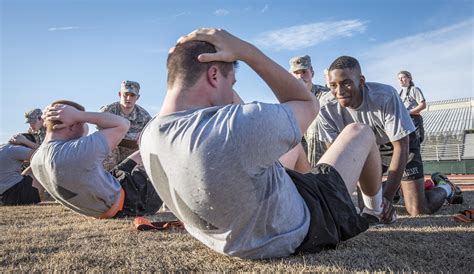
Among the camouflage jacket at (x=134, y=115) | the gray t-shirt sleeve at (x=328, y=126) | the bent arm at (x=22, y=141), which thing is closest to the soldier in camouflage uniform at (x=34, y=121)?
the bent arm at (x=22, y=141)

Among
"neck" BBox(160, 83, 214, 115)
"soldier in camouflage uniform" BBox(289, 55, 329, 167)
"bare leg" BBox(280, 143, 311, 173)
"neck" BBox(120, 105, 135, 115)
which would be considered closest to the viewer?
"neck" BBox(160, 83, 214, 115)

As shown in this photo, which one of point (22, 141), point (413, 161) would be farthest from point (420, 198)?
point (22, 141)

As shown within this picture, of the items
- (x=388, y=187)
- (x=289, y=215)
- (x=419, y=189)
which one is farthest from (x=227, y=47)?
(x=419, y=189)

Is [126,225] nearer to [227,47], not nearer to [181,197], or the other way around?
[181,197]

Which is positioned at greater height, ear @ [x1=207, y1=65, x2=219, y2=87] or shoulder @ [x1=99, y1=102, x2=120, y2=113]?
ear @ [x1=207, y1=65, x2=219, y2=87]

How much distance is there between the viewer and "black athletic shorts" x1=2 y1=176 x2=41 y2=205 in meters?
5.25

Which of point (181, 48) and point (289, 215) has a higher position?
point (181, 48)

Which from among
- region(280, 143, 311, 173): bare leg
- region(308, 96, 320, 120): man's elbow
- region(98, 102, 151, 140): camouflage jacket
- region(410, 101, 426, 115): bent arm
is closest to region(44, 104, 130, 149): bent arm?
region(280, 143, 311, 173): bare leg

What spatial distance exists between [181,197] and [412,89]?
6270 mm

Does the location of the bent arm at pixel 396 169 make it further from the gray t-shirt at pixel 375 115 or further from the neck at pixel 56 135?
the neck at pixel 56 135

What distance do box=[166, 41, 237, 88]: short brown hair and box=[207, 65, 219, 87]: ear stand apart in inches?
0.5

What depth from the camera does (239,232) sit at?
63.1 inches

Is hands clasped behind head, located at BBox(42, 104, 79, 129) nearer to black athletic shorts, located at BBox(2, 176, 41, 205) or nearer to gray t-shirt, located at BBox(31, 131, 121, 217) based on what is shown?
gray t-shirt, located at BBox(31, 131, 121, 217)

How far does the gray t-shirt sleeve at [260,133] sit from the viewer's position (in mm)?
1375
